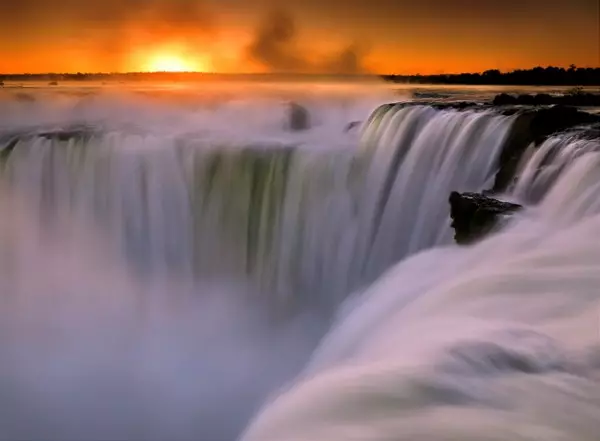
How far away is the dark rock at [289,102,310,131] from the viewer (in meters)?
9.75

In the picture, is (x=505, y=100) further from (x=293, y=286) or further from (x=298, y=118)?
(x=298, y=118)

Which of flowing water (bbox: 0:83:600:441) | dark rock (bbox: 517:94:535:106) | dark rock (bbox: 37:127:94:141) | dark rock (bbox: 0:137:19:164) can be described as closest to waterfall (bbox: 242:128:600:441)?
flowing water (bbox: 0:83:600:441)

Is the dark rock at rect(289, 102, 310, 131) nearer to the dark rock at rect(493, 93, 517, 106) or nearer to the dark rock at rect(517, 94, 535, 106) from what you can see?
the dark rock at rect(493, 93, 517, 106)

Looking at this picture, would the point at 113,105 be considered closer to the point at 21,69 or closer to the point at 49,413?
the point at 21,69

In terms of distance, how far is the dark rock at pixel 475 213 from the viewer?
3518 millimetres

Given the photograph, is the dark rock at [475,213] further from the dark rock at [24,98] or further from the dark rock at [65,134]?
the dark rock at [24,98]

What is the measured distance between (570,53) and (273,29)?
3965 mm

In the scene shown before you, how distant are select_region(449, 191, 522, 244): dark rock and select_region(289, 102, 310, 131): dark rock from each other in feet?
19.8

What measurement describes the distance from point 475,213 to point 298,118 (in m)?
6.65

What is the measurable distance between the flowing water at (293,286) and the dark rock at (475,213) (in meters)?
0.11

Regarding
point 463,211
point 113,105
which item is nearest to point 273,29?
point 113,105

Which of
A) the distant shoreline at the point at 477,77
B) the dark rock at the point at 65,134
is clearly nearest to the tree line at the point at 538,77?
the distant shoreline at the point at 477,77

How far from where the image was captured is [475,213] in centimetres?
358

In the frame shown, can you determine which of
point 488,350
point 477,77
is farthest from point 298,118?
point 488,350
